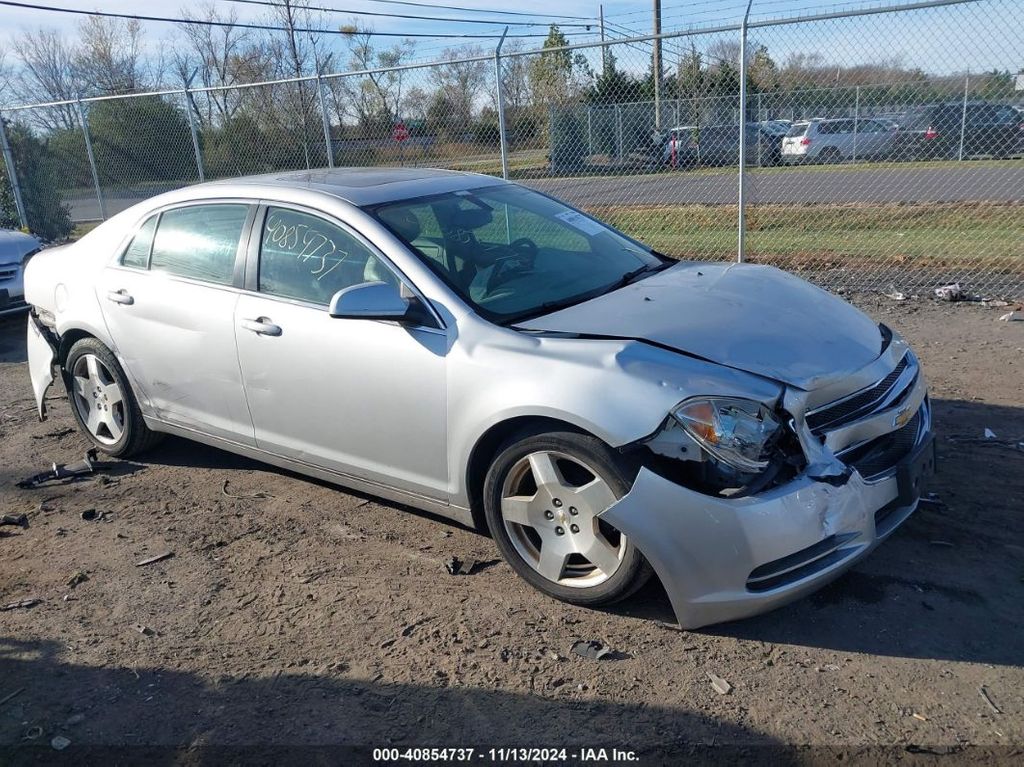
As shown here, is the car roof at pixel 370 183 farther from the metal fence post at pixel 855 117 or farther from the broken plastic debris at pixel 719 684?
the metal fence post at pixel 855 117

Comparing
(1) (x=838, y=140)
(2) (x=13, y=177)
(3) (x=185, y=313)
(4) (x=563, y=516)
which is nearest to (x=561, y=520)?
(4) (x=563, y=516)

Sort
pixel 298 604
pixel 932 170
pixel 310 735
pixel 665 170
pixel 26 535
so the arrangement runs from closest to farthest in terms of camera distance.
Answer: pixel 310 735 → pixel 298 604 → pixel 26 535 → pixel 932 170 → pixel 665 170

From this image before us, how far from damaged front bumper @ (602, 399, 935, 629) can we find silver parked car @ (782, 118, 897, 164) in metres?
8.70

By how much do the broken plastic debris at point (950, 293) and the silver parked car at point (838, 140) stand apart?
3241 millimetres

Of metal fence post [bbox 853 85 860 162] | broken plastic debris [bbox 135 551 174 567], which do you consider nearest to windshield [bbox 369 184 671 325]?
broken plastic debris [bbox 135 551 174 567]

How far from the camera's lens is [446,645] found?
130 inches

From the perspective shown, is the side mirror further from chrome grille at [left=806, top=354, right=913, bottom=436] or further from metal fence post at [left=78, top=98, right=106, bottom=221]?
metal fence post at [left=78, top=98, right=106, bottom=221]

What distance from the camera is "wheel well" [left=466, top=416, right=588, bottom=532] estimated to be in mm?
3361

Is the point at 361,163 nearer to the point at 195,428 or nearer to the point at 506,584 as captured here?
the point at 195,428

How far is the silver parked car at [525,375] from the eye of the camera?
10.1 ft

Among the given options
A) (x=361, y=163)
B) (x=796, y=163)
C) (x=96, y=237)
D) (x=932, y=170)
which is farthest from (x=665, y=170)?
(x=96, y=237)

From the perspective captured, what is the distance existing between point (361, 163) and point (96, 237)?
7583 millimetres

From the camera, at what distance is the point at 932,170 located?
38.8 feet

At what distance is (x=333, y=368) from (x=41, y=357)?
9.21 ft
